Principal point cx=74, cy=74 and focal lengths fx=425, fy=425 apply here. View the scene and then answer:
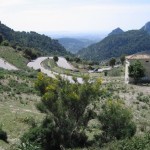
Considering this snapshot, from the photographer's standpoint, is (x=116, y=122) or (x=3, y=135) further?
(x=116, y=122)

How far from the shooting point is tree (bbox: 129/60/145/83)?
68.1 m

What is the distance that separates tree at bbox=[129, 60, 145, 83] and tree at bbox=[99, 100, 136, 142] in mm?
40010

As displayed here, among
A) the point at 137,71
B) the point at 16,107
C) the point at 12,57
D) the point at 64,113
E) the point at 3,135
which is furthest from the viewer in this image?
the point at 12,57

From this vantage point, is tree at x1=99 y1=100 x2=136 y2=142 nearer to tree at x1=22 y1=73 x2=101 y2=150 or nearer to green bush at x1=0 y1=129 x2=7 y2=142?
tree at x1=22 y1=73 x2=101 y2=150

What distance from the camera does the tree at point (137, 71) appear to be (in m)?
68.1

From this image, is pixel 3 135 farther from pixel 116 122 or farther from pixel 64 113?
pixel 116 122

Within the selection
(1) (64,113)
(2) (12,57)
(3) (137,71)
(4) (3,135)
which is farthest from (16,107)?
(2) (12,57)

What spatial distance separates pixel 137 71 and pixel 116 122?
4062 centimetres

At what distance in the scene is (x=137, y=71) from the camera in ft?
223

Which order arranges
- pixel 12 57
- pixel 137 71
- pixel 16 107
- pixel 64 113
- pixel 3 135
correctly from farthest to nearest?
pixel 12 57 < pixel 137 71 < pixel 16 107 < pixel 3 135 < pixel 64 113

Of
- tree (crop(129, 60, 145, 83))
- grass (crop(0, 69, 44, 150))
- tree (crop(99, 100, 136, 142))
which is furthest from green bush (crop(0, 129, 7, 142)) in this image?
tree (crop(129, 60, 145, 83))

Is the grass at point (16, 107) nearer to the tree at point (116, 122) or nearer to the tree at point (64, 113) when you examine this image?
the tree at point (64, 113)

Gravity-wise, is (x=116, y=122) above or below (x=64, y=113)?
below

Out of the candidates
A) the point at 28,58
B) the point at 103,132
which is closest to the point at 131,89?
the point at 103,132
